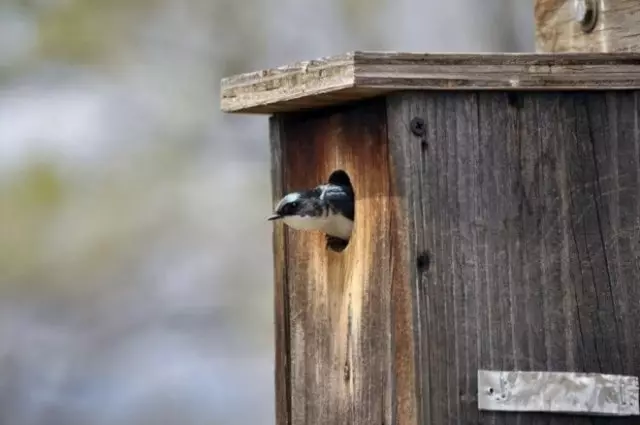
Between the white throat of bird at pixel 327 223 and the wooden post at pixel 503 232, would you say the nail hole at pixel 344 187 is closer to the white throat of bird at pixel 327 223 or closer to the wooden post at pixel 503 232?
the white throat of bird at pixel 327 223

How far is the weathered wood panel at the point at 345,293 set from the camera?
257 cm

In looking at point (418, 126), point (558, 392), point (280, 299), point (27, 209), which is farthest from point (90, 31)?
point (558, 392)

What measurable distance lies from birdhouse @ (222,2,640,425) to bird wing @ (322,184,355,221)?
0.45 ft

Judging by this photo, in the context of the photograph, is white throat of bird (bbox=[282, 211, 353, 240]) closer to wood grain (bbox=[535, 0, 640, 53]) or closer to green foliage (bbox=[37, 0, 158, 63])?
wood grain (bbox=[535, 0, 640, 53])

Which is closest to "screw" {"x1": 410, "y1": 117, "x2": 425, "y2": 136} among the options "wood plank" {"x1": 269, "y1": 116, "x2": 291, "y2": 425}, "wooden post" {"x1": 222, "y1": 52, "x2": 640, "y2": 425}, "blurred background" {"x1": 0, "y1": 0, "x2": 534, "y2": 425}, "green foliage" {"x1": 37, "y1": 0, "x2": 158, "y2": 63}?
"wooden post" {"x1": 222, "y1": 52, "x2": 640, "y2": 425}

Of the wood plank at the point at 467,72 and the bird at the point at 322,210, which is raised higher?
the wood plank at the point at 467,72

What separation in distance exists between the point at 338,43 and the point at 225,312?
106 centimetres

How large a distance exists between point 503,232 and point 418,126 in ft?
0.73

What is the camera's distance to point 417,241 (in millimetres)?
2508

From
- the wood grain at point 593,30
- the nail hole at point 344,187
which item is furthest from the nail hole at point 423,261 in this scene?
the wood grain at point 593,30

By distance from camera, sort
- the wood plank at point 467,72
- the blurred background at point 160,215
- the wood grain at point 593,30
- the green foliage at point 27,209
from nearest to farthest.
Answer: the wood plank at point 467,72
the wood grain at point 593,30
the blurred background at point 160,215
the green foliage at point 27,209

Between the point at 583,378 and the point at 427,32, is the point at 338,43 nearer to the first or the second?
the point at 427,32

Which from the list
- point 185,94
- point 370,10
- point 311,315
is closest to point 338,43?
point 370,10

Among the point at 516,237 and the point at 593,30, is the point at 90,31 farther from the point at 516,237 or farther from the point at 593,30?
the point at 516,237
